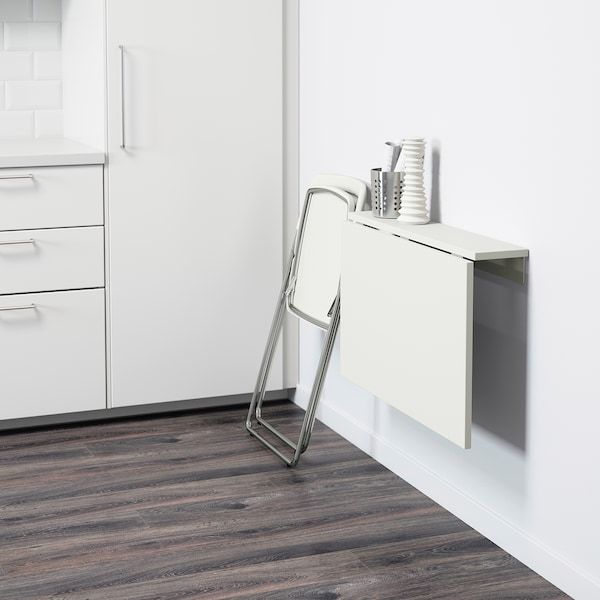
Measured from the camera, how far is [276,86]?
3.71 meters

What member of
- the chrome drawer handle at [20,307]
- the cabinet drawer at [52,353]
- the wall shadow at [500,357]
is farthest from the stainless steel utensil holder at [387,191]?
the chrome drawer handle at [20,307]

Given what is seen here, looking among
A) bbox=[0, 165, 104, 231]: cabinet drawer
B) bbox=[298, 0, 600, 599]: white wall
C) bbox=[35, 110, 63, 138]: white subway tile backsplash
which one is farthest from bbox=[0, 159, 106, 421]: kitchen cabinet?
bbox=[298, 0, 600, 599]: white wall

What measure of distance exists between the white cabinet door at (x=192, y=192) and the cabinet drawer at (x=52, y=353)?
7cm

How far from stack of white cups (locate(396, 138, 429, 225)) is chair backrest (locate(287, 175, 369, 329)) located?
32 cm

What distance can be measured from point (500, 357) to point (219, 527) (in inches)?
34.7

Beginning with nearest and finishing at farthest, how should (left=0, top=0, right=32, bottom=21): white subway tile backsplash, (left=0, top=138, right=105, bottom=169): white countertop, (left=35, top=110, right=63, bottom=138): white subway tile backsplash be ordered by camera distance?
(left=0, top=138, right=105, bottom=169): white countertop
(left=0, top=0, right=32, bottom=21): white subway tile backsplash
(left=35, top=110, right=63, bottom=138): white subway tile backsplash

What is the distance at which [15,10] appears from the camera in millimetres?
3967

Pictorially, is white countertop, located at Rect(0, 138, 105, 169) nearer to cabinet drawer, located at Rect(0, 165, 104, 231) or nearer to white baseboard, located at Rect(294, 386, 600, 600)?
cabinet drawer, located at Rect(0, 165, 104, 231)

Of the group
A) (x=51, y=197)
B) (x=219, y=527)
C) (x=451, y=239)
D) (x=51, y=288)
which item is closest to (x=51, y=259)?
(x=51, y=288)

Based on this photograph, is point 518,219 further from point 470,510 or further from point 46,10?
point 46,10

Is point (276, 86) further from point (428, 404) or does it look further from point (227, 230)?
point (428, 404)

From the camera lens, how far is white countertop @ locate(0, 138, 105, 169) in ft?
11.2

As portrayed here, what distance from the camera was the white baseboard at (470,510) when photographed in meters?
2.52

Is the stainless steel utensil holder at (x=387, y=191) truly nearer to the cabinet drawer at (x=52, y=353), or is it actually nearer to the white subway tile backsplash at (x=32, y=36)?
the cabinet drawer at (x=52, y=353)
